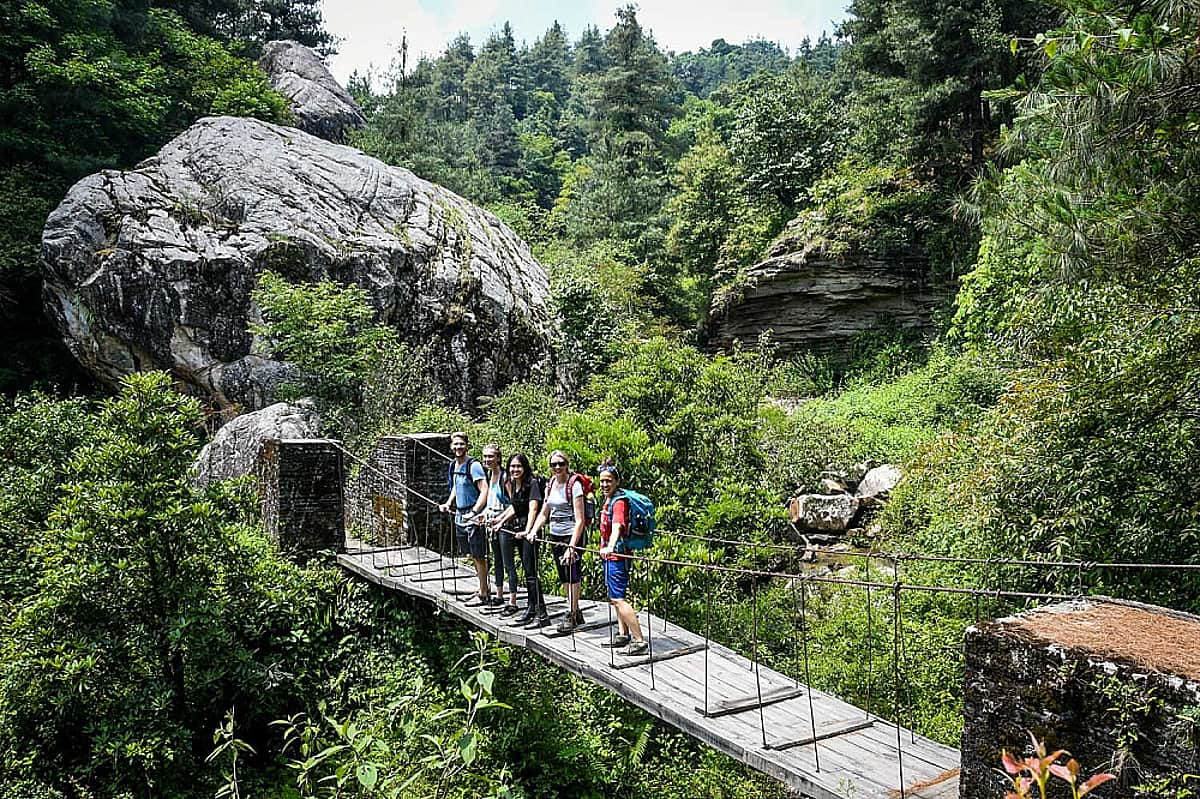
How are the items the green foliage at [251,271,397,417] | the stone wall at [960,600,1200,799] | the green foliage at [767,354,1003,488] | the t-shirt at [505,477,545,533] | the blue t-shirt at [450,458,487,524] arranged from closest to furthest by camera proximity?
1. the stone wall at [960,600,1200,799]
2. the t-shirt at [505,477,545,533]
3. the blue t-shirt at [450,458,487,524]
4. the green foliage at [251,271,397,417]
5. the green foliage at [767,354,1003,488]

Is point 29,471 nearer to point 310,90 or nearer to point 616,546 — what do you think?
point 616,546

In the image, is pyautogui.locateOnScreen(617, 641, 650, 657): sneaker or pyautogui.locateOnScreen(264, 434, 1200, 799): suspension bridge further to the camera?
pyautogui.locateOnScreen(617, 641, 650, 657): sneaker

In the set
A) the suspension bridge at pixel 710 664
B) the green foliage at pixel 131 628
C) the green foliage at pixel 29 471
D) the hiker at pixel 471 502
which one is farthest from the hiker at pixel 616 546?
the green foliage at pixel 29 471

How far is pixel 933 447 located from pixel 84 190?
42.0ft

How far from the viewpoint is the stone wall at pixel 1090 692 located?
231 centimetres

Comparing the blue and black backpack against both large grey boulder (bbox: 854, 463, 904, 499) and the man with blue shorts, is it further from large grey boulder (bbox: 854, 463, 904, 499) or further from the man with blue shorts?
large grey boulder (bbox: 854, 463, 904, 499)

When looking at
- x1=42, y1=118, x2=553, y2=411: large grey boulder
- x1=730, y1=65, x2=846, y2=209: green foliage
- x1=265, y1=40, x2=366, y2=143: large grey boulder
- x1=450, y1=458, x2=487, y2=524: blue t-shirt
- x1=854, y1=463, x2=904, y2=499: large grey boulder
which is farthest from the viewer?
x1=265, y1=40, x2=366, y2=143: large grey boulder

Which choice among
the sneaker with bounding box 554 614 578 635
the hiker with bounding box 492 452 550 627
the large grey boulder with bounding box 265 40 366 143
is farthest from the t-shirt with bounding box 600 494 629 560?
the large grey boulder with bounding box 265 40 366 143

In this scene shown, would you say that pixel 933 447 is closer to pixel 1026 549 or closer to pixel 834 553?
pixel 1026 549

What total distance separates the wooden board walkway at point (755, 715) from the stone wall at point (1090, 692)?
911 mm

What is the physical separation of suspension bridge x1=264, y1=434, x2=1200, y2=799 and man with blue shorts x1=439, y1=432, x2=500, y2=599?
0.22 meters

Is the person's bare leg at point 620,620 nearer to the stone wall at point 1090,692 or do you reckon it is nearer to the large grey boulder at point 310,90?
the stone wall at point 1090,692

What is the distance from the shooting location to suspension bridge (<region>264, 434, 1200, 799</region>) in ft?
12.3

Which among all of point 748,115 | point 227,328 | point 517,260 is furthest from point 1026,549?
point 748,115
